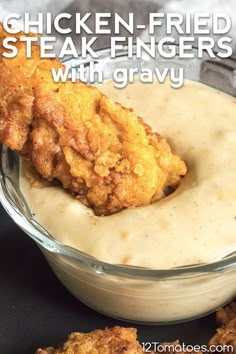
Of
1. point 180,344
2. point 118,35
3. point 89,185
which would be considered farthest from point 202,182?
point 118,35

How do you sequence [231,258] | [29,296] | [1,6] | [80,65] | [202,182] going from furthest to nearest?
[1,6], [80,65], [29,296], [202,182], [231,258]

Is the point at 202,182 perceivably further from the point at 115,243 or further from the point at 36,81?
the point at 36,81

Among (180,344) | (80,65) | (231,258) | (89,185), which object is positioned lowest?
(180,344)

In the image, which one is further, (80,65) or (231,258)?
(80,65)

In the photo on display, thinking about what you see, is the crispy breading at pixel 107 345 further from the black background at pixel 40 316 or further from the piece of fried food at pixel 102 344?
the black background at pixel 40 316
